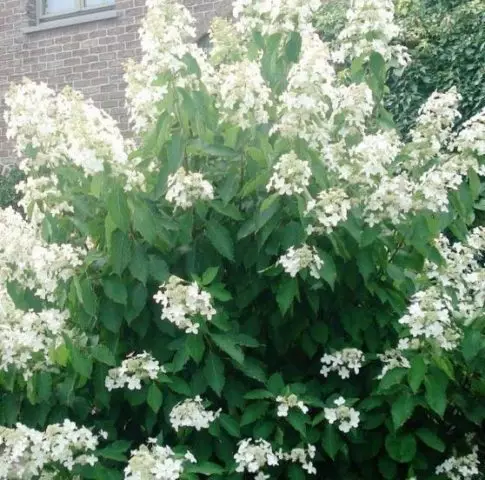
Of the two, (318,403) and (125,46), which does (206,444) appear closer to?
(318,403)

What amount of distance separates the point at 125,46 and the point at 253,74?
27.3 ft

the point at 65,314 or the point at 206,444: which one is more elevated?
the point at 65,314

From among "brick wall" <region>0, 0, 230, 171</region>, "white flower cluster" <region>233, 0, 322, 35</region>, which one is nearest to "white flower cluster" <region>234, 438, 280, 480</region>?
"white flower cluster" <region>233, 0, 322, 35</region>

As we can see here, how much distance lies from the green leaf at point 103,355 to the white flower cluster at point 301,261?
A: 65 cm

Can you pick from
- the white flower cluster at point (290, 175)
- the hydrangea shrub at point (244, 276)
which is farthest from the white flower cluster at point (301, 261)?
the white flower cluster at point (290, 175)

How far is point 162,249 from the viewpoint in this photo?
3.34m

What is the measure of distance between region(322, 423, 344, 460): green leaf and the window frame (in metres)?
9.12

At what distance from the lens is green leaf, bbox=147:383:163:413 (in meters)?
3.10

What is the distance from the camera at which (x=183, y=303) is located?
3006 mm

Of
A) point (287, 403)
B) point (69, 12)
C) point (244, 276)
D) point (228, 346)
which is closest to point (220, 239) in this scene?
point (244, 276)

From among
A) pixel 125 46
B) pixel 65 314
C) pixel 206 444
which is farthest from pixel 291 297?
pixel 125 46

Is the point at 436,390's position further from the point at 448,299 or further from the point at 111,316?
the point at 111,316

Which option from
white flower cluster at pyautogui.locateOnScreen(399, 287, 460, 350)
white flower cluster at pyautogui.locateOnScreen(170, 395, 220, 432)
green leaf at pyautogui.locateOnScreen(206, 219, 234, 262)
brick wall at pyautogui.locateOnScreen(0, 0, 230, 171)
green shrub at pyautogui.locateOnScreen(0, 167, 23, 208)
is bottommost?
white flower cluster at pyautogui.locateOnScreen(170, 395, 220, 432)

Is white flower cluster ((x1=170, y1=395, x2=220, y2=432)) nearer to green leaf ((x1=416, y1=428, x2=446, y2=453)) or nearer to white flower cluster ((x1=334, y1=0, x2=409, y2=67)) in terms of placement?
green leaf ((x1=416, y1=428, x2=446, y2=453))
